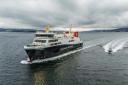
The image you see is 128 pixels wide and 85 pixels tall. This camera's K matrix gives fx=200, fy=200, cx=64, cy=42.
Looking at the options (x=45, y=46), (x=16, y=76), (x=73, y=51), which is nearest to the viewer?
(x=16, y=76)

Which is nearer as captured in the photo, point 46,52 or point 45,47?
point 45,47

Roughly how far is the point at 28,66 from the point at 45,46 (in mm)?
11142

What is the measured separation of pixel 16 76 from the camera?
52.2 metres

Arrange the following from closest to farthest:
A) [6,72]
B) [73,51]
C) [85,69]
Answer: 1. [6,72]
2. [85,69]
3. [73,51]

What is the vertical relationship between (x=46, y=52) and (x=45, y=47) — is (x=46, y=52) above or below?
below

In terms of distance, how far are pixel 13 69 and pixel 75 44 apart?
157 feet

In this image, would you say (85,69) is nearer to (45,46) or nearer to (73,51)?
(45,46)

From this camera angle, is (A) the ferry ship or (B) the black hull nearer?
(B) the black hull

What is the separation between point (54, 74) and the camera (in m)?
55.3

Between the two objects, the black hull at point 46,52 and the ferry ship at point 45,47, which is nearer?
the black hull at point 46,52

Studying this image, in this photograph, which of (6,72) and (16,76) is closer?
(16,76)

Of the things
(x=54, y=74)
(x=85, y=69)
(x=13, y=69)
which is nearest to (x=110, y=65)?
(x=85, y=69)

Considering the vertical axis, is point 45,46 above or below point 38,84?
above

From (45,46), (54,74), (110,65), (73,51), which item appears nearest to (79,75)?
(54,74)
